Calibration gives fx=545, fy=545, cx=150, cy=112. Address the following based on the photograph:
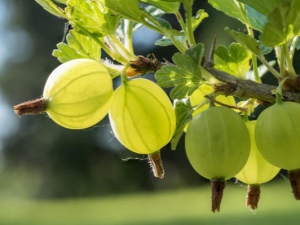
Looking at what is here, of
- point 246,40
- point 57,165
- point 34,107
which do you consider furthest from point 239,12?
point 57,165

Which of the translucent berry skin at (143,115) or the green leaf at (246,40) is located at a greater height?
the green leaf at (246,40)

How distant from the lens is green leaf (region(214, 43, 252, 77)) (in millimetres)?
616

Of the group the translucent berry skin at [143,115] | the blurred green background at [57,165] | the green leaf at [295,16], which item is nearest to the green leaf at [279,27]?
the green leaf at [295,16]

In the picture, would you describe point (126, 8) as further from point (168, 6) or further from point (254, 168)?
point (254, 168)

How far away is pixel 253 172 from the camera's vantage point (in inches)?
21.4

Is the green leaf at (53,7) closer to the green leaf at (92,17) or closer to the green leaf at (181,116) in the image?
the green leaf at (92,17)

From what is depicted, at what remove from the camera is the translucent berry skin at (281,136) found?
450 mm

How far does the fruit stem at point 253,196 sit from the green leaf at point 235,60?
13cm

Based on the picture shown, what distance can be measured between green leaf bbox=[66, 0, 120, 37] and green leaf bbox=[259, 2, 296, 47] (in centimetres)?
14

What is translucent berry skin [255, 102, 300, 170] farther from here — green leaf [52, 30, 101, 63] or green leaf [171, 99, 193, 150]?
green leaf [52, 30, 101, 63]

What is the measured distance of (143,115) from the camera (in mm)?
506

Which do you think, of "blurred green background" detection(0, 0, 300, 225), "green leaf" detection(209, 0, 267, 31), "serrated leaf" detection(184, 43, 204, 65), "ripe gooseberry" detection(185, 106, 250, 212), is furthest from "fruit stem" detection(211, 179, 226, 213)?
"blurred green background" detection(0, 0, 300, 225)

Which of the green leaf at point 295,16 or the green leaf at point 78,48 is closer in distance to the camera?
the green leaf at point 295,16

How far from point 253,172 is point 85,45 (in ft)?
0.69
